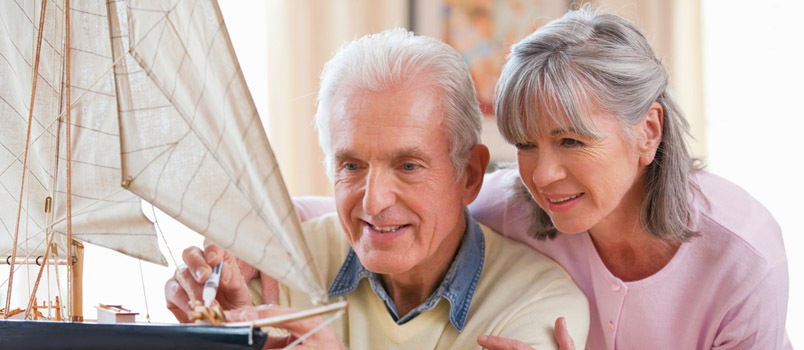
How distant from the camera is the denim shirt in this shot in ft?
4.70

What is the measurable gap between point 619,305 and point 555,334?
24cm

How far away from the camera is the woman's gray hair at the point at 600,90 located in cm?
130

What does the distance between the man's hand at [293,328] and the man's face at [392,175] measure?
0.29 metres

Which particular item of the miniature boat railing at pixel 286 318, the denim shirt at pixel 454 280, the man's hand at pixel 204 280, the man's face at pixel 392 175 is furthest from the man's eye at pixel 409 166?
the miniature boat railing at pixel 286 318

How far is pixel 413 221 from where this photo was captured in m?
1.38

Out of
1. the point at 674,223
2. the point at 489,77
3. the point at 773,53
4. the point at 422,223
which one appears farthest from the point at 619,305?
the point at 773,53

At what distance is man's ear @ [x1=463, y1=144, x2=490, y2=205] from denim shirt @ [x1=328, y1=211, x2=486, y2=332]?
0.29ft

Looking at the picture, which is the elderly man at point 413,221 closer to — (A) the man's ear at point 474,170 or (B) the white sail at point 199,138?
(A) the man's ear at point 474,170

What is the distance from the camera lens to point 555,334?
1.33 m

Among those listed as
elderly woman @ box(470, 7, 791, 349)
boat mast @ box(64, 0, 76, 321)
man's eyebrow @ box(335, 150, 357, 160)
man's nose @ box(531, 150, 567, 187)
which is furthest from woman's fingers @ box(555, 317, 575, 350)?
boat mast @ box(64, 0, 76, 321)

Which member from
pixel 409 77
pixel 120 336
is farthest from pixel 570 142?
pixel 120 336

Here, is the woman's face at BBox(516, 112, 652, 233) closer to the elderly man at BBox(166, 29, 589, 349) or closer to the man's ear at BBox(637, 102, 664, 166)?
the man's ear at BBox(637, 102, 664, 166)

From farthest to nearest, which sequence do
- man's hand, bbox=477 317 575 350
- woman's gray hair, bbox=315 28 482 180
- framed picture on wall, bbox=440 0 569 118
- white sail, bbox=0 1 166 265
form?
1. framed picture on wall, bbox=440 0 569 118
2. woman's gray hair, bbox=315 28 482 180
3. man's hand, bbox=477 317 575 350
4. white sail, bbox=0 1 166 265

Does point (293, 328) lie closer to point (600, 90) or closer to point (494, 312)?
point (494, 312)
